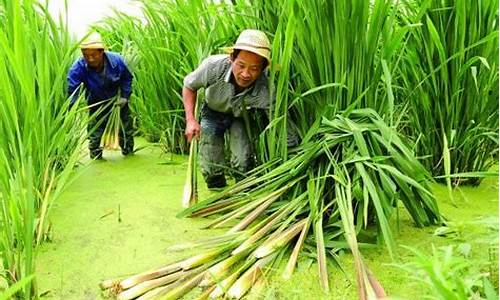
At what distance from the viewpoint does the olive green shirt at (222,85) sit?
197 cm

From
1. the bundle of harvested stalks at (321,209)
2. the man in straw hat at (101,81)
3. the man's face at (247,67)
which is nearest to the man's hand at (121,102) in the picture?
the man in straw hat at (101,81)

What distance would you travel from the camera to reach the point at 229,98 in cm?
210

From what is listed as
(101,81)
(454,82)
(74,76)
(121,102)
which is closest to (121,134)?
(121,102)

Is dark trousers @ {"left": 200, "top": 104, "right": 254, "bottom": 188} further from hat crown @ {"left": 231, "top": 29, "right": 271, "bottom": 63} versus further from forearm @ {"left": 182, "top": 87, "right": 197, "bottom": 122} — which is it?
hat crown @ {"left": 231, "top": 29, "right": 271, "bottom": 63}

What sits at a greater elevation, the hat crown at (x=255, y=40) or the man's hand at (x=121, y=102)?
the hat crown at (x=255, y=40)

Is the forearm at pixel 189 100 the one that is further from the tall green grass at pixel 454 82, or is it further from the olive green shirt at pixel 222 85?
the tall green grass at pixel 454 82

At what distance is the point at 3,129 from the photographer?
146 cm

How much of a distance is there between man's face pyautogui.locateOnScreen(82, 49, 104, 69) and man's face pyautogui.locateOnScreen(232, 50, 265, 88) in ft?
3.36

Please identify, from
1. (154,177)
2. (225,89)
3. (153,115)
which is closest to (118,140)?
(153,115)

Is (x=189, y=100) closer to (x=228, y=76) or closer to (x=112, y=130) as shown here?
(x=228, y=76)

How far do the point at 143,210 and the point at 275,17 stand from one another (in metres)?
0.81

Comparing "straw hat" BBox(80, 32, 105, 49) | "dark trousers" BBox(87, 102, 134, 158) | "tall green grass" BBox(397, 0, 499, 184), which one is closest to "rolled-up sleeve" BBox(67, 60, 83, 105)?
"straw hat" BBox(80, 32, 105, 49)

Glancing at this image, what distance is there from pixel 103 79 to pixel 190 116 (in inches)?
37.9

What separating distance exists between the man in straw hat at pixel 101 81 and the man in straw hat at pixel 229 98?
666 millimetres
